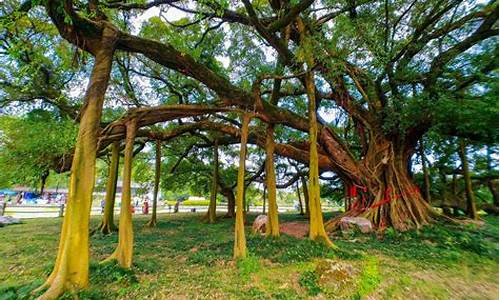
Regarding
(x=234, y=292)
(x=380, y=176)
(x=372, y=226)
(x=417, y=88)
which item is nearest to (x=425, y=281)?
(x=234, y=292)

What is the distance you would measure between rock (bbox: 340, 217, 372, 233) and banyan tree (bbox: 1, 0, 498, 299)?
49cm

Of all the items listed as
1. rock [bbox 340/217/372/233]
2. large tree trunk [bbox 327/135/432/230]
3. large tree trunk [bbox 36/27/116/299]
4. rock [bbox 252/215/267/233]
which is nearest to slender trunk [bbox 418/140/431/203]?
large tree trunk [bbox 327/135/432/230]

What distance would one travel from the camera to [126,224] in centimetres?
482

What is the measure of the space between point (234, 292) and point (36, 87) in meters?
8.92

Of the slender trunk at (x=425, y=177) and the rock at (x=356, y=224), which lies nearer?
the rock at (x=356, y=224)

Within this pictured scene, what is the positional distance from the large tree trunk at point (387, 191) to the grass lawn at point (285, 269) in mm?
836

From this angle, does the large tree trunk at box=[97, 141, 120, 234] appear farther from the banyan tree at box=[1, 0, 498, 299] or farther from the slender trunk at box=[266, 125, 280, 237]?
the slender trunk at box=[266, 125, 280, 237]

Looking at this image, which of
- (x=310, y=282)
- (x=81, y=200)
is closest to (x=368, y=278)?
(x=310, y=282)

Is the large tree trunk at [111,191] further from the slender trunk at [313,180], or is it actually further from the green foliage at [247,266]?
the slender trunk at [313,180]

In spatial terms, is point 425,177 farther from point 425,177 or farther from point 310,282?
point 310,282

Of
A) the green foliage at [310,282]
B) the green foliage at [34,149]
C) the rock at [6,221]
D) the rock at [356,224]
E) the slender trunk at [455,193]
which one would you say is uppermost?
the green foliage at [34,149]

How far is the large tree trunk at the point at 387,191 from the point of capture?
7.71 m

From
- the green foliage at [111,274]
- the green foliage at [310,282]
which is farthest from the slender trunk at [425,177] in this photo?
the green foliage at [111,274]

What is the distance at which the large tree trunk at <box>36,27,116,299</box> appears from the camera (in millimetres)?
3525
